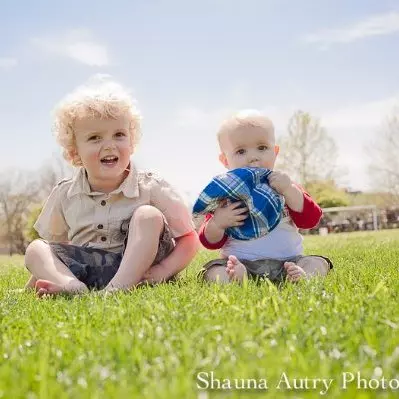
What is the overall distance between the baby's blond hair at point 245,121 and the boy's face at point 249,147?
18 millimetres

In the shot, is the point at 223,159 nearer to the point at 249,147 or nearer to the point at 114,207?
Answer: the point at 249,147

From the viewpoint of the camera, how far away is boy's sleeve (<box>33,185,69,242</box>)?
15.1ft

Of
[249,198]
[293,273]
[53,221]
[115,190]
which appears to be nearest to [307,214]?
[249,198]

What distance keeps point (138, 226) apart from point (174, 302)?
46.4 inches

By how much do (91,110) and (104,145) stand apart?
0.81ft

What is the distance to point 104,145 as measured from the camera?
4.23 meters

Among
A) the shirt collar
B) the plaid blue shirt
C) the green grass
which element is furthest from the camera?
the shirt collar

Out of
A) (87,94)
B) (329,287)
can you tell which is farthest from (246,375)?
(87,94)

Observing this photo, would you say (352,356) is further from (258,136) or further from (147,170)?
(147,170)

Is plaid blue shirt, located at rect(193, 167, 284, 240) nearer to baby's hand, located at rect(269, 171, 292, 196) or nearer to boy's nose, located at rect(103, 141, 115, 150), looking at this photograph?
baby's hand, located at rect(269, 171, 292, 196)

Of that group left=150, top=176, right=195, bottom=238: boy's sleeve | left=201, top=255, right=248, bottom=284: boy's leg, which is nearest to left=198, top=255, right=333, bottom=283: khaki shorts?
left=201, top=255, right=248, bottom=284: boy's leg

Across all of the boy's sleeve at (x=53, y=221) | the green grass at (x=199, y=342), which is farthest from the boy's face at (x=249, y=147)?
the boy's sleeve at (x=53, y=221)

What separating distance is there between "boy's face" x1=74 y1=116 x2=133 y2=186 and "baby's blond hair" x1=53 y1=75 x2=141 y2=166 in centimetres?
5

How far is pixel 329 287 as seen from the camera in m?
3.09
